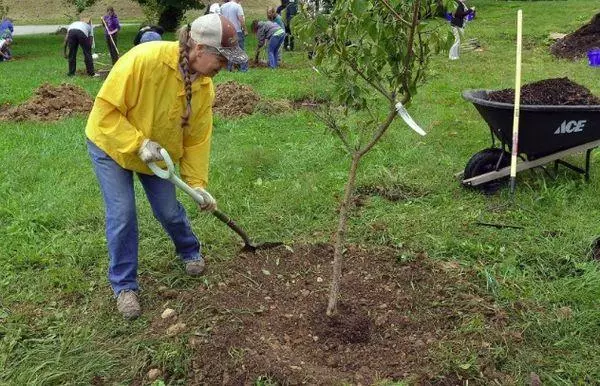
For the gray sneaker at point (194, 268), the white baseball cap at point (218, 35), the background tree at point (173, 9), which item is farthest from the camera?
the background tree at point (173, 9)

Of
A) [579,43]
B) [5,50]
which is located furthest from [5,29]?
[579,43]

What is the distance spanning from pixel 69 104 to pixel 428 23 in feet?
24.9

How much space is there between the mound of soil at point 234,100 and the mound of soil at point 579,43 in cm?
715

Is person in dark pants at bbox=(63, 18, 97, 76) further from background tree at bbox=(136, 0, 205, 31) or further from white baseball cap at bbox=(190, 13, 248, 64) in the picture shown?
white baseball cap at bbox=(190, 13, 248, 64)

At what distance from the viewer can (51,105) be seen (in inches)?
353

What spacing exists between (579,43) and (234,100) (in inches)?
321

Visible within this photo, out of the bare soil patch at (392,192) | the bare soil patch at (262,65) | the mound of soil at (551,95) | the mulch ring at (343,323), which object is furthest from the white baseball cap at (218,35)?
the bare soil patch at (262,65)

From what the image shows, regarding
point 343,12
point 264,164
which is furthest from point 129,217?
point 264,164

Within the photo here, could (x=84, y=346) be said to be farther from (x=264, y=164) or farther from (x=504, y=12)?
(x=504, y=12)

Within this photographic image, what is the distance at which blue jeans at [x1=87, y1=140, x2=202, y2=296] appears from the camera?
3.37m

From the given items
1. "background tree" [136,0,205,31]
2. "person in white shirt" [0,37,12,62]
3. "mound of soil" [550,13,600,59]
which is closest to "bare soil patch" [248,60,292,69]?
"mound of soil" [550,13,600,59]

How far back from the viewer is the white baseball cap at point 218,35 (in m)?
2.95

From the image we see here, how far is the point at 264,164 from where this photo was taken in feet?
20.0

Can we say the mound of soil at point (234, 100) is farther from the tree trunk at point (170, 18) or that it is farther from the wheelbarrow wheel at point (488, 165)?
the tree trunk at point (170, 18)
